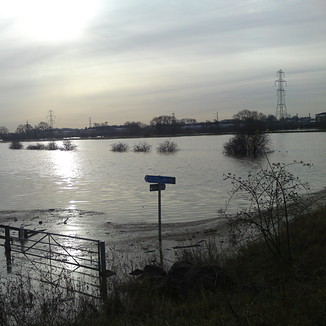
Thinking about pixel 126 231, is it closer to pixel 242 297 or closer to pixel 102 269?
pixel 102 269

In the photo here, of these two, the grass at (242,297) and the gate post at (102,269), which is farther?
the gate post at (102,269)

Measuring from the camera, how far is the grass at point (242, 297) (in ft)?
17.2

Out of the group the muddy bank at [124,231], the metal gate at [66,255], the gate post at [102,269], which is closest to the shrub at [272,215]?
the muddy bank at [124,231]

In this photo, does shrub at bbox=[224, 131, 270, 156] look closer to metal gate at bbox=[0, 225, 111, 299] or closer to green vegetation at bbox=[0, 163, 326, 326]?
metal gate at bbox=[0, 225, 111, 299]

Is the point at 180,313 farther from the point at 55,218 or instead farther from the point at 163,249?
the point at 55,218

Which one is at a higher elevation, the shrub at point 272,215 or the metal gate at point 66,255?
the shrub at point 272,215

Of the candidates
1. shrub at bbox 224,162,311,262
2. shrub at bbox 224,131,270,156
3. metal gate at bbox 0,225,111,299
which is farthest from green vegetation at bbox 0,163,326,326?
shrub at bbox 224,131,270,156

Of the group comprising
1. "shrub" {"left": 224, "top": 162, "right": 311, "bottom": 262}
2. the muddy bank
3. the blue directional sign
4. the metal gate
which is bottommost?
the muddy bank

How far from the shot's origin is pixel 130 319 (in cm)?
609

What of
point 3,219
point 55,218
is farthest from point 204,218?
point 3,219

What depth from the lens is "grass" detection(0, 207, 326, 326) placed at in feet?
17.2

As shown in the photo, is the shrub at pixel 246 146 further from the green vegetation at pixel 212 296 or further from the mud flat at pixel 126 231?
the green vegetation at pixel 212 296

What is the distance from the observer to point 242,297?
6352mm

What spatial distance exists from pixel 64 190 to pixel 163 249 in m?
18.2
